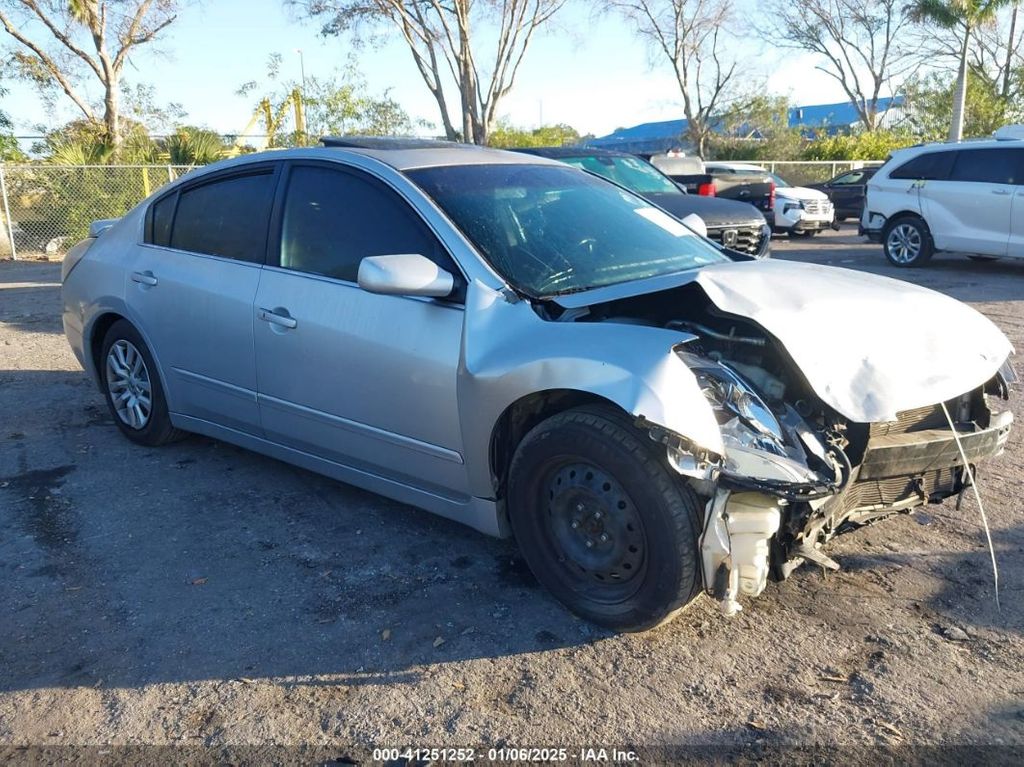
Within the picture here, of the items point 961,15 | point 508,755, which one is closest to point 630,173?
point 508,755

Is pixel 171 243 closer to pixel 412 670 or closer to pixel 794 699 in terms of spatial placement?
pixel 412 670

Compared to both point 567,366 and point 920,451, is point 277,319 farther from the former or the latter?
point 920,451

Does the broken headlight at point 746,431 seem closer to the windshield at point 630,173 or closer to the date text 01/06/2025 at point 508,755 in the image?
the date text 01/06/2025 at point 508,755

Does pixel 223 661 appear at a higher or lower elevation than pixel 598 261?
lower

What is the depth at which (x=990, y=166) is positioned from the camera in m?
11.5

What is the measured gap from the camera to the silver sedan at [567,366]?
2883 mm

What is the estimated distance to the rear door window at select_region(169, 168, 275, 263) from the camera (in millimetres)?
4367

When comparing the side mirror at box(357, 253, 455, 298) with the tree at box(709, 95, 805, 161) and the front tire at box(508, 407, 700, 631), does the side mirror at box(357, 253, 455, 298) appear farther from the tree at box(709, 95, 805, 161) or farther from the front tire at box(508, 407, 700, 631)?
the tree at box(709, 95, 805, 161)

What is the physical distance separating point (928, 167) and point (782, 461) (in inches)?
443

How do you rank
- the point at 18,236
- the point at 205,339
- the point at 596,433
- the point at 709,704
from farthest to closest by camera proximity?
the point at 18,236
the point at 205,339
the point at 596,433
the point at 709,704

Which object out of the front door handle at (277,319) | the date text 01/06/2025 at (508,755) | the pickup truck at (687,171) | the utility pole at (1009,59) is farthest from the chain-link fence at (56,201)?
the utility pole at (1009,59)

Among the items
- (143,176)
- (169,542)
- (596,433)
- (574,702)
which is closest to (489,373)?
(596,433)

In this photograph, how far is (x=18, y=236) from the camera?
53.4 ft

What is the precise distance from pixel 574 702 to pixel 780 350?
137 centimetres
